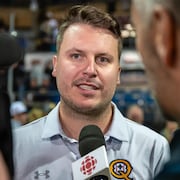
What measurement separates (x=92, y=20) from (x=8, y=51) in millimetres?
910

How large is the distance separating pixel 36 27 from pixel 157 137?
11711 mm

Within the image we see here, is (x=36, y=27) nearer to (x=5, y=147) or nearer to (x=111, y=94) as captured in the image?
(x=111, y=94)

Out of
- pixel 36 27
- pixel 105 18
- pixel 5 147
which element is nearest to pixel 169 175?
pixel 5 147

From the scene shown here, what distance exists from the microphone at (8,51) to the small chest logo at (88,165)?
0.59m

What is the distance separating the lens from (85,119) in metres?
1.75

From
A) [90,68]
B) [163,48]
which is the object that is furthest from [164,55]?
[90,68]

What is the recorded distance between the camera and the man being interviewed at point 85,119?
1691 millimetres

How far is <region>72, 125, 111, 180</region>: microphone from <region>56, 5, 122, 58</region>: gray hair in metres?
0.39

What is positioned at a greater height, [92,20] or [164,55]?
[164,55]

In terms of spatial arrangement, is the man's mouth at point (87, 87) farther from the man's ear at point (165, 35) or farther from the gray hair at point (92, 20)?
the man's ear at point (165, 35)

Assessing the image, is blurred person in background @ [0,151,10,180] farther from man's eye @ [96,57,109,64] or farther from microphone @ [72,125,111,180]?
man's eye @ [96,57,109,64]

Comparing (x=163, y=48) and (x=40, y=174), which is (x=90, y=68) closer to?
(x=40, y=174)

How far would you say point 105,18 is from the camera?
177cm

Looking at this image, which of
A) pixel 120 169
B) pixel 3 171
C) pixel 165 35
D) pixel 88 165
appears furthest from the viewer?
pixel 120 169
